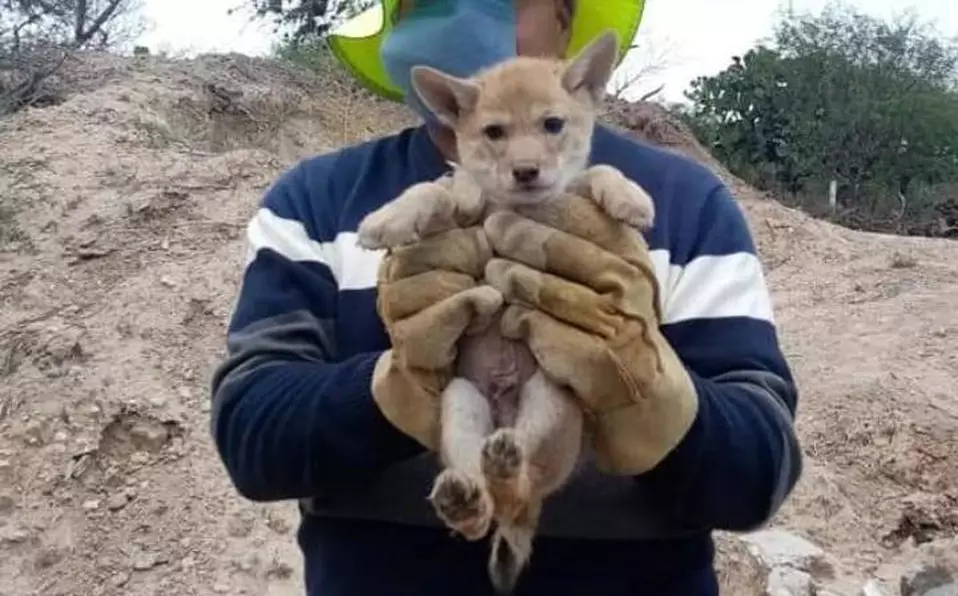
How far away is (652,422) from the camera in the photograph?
2033 mm

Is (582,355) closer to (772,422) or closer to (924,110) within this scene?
(772,422)

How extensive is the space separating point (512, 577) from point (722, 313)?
0.48m

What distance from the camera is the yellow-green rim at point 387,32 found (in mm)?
2617

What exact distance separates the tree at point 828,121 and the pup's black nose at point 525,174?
1331 centimetres

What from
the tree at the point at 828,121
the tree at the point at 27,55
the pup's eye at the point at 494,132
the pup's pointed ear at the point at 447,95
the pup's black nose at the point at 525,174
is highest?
the pup's pointed ear at the point at 447,95

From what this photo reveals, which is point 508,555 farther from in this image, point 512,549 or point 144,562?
point 144,562

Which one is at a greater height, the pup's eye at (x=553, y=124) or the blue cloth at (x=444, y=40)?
the blue cloth at (x=444, y=40)

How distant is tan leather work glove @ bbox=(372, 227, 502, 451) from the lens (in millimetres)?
2043

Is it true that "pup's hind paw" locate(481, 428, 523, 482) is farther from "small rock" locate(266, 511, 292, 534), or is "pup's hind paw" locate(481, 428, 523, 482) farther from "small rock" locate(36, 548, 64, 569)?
"small rock" locate(36, 548, 64, 569)

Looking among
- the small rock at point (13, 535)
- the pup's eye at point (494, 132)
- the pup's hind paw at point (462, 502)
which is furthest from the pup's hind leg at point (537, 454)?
the small rock at point (13, 535)

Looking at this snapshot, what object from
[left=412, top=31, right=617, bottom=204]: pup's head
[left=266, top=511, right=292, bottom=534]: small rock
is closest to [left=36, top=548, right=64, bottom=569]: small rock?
[left=266, top=511, right=292, bottom=534]: small rock

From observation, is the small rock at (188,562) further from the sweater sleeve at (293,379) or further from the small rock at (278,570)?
the sweater sleeve at (293,379)

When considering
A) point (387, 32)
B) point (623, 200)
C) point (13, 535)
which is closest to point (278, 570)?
point (13, 535)

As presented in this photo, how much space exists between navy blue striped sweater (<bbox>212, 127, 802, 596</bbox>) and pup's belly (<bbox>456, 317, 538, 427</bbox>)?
13 cm
